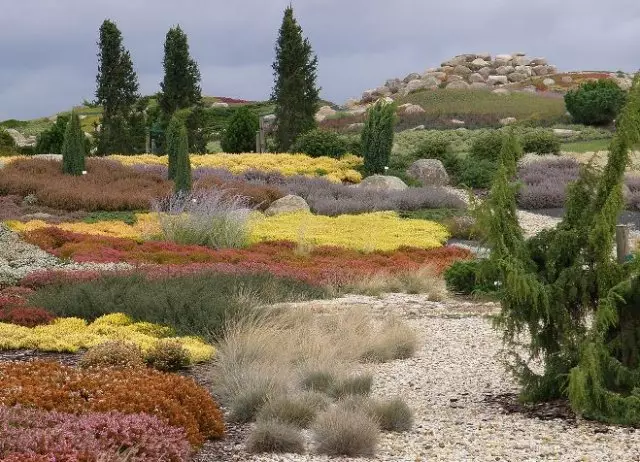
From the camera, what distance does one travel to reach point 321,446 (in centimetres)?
746

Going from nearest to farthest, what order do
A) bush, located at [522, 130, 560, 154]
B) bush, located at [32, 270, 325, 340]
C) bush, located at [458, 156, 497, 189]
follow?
bush, located at [32, 270, 325, 340], bush, located at [458, 156, 497, 189], bush, located at [522, 130, 560, 154]

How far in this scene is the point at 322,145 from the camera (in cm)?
4016

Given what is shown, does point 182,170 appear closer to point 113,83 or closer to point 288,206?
point 288,206

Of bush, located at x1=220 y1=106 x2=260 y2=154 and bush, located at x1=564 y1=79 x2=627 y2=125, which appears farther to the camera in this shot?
bush, located at x1=564 y1=79 x2=627 y2=125

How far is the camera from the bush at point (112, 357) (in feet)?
32.9

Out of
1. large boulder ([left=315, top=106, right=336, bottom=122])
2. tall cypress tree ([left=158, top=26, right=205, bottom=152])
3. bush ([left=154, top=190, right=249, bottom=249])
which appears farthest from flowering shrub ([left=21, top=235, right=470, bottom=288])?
large boulder ([left=315, top=106, right=336, bottom=122])

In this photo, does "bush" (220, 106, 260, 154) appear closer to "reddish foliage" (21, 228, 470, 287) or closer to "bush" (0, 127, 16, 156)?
"bush" (0, 127, 16, 156)

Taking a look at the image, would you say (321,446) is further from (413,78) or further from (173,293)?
(413,78)

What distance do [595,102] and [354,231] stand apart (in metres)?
26.9

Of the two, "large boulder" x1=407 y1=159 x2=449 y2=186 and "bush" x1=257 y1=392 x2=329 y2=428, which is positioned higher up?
"large boulder" x1=407 y1=159 x2=449 y2=186

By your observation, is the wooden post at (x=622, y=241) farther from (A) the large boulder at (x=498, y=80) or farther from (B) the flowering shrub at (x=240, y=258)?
(A) the large boulder at (x=498, y=80)

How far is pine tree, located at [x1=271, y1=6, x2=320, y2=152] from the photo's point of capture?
1661 inches

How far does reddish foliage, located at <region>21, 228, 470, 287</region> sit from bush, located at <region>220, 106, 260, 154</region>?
2371cm

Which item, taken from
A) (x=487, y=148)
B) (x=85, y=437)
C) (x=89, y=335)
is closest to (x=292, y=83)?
(x=487, y=148)
